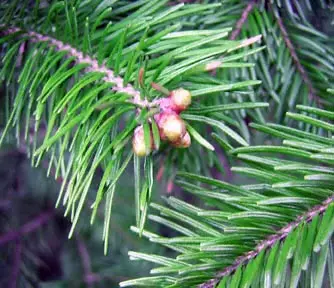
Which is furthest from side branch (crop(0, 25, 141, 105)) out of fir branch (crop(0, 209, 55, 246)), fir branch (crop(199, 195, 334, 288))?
fir branch (crop(0, 209, 55, 246))

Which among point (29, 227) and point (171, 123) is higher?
point (171, 123)

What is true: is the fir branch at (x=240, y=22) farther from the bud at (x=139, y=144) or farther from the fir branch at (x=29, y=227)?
the fir branch at (x=29, y=227)

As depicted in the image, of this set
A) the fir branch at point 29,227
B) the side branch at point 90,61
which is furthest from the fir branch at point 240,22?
the fir branch at point 29,227

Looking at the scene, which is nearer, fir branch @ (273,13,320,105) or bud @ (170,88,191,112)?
bud @ (170,88,191,112)

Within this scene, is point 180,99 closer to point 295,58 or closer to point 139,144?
point 139,144

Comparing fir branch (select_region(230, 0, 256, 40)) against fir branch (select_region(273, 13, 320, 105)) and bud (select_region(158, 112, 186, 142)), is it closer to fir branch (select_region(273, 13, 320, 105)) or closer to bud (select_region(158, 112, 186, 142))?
fir branch (select_region(273, 13, 320, 105))

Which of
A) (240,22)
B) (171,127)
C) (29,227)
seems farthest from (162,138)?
(29,227)
